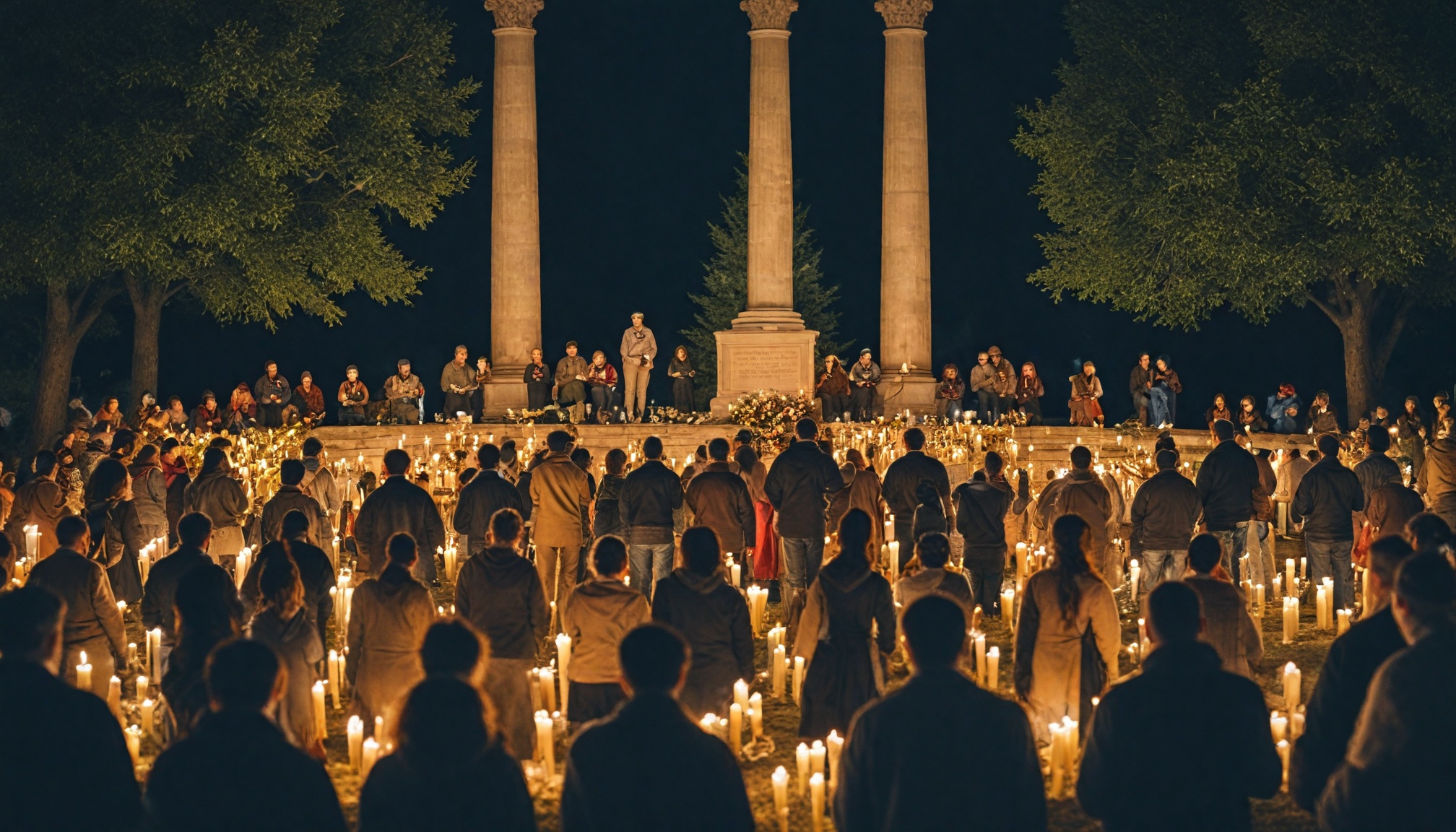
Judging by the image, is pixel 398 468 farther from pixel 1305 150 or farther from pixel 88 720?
pixel 1305 150

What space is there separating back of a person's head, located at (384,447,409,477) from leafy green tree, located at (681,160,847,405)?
97.8ft

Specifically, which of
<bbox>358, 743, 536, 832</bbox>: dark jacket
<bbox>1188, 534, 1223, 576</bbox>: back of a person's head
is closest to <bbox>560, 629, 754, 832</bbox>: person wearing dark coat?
<bbox>358, 743, 536, 832</bbox>: dark jacket

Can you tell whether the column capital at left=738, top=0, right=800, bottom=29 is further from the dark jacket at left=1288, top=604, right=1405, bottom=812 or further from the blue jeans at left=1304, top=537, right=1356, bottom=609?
the dark jacket at left=1288, top=604, right=1405, bottom=812

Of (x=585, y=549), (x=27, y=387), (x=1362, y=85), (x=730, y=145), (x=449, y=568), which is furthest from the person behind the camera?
(x=730, y=145)

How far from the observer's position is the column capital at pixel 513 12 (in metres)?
32.0

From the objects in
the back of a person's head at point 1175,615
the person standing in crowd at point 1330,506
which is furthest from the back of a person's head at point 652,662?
the person standing in crowd at point 1330,506

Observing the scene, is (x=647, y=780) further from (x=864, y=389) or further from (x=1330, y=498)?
(x=864, y=389)

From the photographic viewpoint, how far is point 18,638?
616cm

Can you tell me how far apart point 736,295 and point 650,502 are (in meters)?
30.4

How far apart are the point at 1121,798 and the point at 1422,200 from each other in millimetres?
25392

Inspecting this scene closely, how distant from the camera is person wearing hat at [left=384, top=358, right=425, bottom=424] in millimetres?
30859

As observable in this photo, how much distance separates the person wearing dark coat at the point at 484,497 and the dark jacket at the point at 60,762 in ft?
25.6

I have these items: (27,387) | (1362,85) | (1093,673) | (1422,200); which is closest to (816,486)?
(1093,673)

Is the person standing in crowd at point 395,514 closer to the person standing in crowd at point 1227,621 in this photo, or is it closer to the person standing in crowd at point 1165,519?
the person standing in crowd at point 1165,519
